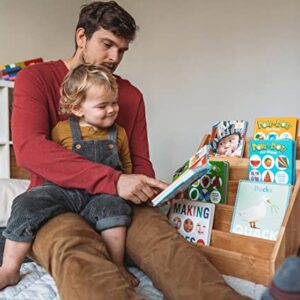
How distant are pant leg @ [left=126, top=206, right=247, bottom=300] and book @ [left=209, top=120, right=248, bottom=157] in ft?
1.11

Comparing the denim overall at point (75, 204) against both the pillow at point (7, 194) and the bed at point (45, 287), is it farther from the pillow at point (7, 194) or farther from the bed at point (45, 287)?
the pillow at point (7, 194)

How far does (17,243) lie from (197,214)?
0.46m

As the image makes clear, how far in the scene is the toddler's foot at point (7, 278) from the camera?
78cm

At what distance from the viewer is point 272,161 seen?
990 millimetres

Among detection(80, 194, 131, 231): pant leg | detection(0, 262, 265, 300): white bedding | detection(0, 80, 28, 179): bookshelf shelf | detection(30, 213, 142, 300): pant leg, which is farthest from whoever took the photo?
detection(0, 80, 28, 179): bookshelf shelf

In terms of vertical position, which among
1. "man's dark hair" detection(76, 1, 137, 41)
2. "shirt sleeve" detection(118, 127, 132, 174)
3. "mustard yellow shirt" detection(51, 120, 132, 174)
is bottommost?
"shirt sleeve" detection(118, 127, 132, 174)

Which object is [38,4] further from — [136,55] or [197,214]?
[197,214]

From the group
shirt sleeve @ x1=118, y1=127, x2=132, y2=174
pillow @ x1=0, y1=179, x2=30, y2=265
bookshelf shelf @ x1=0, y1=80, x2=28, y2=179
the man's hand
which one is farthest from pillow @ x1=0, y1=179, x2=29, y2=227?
the man's hand

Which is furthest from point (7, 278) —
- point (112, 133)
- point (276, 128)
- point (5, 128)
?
point (5, 128)

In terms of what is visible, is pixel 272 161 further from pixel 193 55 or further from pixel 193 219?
pixel 193 55

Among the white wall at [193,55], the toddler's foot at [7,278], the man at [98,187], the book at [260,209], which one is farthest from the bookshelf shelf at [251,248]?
the white wall at [193,55]

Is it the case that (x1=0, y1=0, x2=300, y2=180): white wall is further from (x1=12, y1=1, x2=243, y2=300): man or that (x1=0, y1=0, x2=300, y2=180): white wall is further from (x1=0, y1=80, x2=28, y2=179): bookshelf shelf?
(x1=12, y1=1, x2=243, y2=300): man

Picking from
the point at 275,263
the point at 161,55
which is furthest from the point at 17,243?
the point at 161,55

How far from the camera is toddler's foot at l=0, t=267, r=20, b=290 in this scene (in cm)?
78
